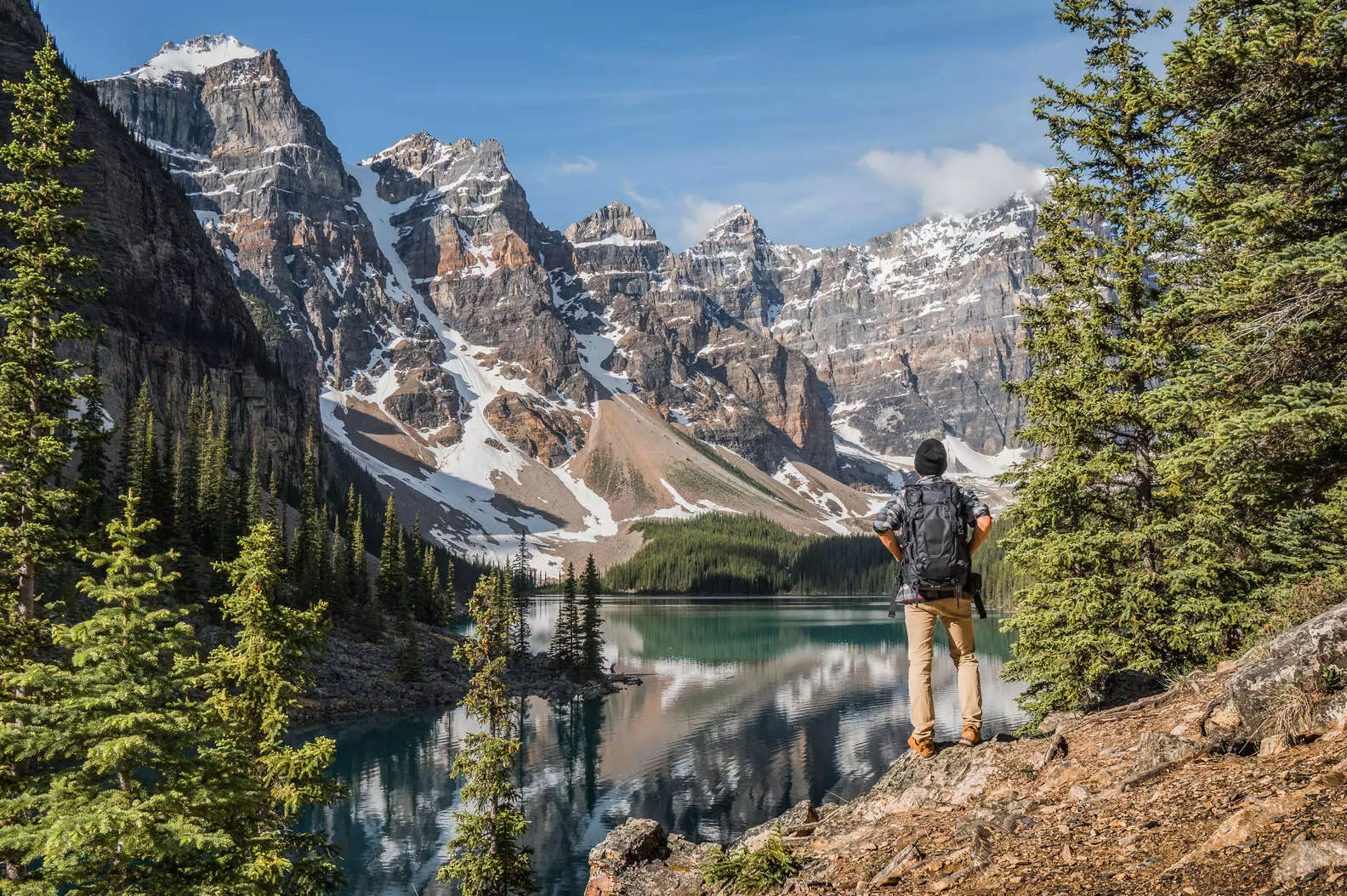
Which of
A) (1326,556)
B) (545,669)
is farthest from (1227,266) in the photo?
(545,669)

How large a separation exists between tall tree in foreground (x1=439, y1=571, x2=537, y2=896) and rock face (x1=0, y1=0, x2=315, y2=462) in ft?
347

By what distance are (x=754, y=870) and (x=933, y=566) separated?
140 inches

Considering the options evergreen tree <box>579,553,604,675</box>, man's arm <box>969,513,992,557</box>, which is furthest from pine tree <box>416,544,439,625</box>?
man's arm <box>969,513,992,557</box>

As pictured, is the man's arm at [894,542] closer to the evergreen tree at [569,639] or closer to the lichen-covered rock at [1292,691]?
the lichen-covered rock at [1292,691]

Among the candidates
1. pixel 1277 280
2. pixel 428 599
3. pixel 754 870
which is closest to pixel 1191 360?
pixel 1277 280

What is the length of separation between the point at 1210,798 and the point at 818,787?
115 feet

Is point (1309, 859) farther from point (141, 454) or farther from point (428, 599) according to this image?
point (428, 599)

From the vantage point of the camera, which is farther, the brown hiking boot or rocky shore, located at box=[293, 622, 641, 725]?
rocky shore, located at box=[293, 622, 641, 725]

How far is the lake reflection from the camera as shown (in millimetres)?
33719

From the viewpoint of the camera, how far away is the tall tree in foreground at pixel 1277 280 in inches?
407

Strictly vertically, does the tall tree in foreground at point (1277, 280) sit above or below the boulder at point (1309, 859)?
above

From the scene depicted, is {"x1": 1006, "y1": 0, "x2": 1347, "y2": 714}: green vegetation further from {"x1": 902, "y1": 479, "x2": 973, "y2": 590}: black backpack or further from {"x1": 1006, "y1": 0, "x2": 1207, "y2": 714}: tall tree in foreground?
{"x1": 902, "y1": 479, "x2": 973, "y2": 590}: black backpack

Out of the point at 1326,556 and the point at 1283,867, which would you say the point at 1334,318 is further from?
the point at 1283,867

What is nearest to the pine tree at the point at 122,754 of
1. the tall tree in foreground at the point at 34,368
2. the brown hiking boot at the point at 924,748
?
the tall tree in foreground at the point at 34,368
